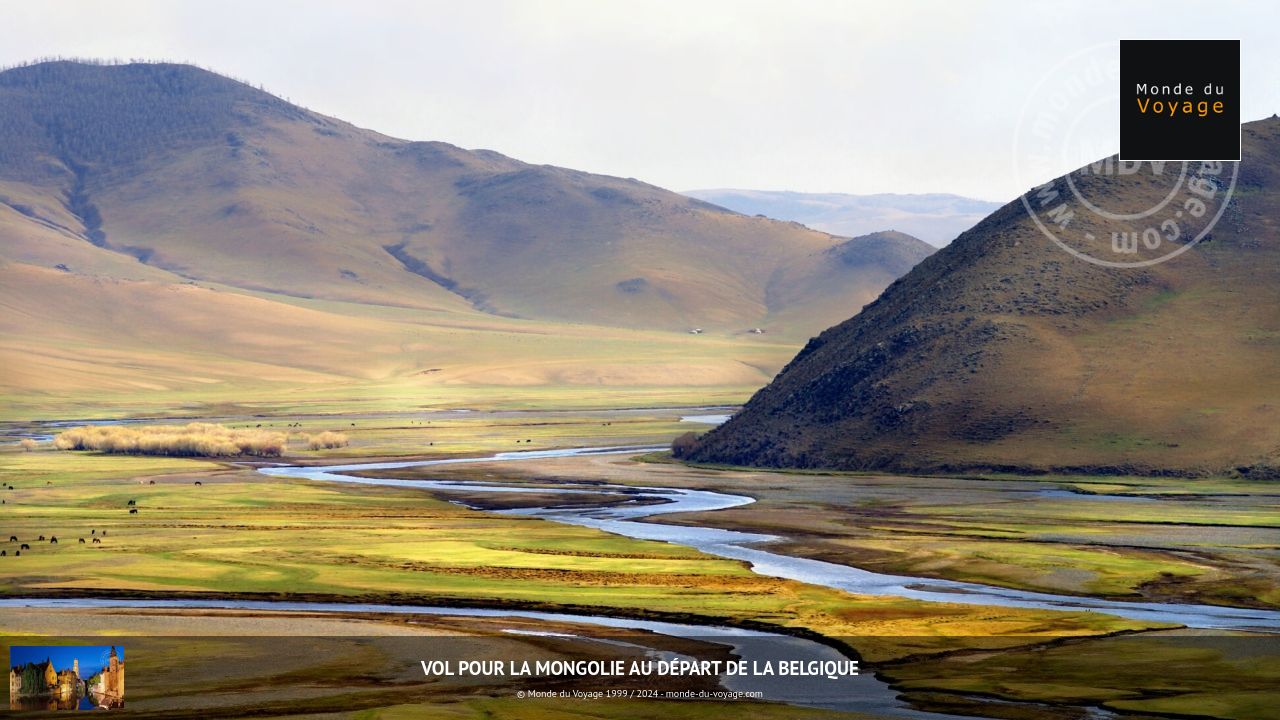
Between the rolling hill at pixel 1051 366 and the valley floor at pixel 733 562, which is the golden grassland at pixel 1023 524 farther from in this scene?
the rolling hill at pixel 1051 366


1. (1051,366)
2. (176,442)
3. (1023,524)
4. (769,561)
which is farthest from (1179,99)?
(176,442)

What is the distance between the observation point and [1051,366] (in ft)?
435

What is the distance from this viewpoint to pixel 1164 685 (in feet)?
141

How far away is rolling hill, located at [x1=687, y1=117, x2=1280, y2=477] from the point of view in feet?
395

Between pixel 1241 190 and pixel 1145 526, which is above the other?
pixel 1241 190

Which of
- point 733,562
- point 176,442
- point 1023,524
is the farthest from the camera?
point 176,442

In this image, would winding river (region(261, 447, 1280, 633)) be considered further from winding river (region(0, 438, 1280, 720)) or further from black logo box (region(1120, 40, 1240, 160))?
black logo box (region(1120, 40, 1240, 160))

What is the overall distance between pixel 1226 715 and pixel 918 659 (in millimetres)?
9570

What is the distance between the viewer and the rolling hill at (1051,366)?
12025 cm

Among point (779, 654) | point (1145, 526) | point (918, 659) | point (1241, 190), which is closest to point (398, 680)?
point (779, 654)

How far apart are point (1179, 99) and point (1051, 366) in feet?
76.0

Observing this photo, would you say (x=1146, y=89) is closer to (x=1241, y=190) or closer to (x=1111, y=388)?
(x=1111, y=388)

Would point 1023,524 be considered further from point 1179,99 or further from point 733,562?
point 1179,99

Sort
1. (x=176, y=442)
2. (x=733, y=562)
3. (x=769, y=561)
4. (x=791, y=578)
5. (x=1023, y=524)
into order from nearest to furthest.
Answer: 1. (x=791, y=578)
2. (x=733, y=562)
3. (x=769, y=561)
4. (x=1023, y=524)
5. (x=176, y=442)
